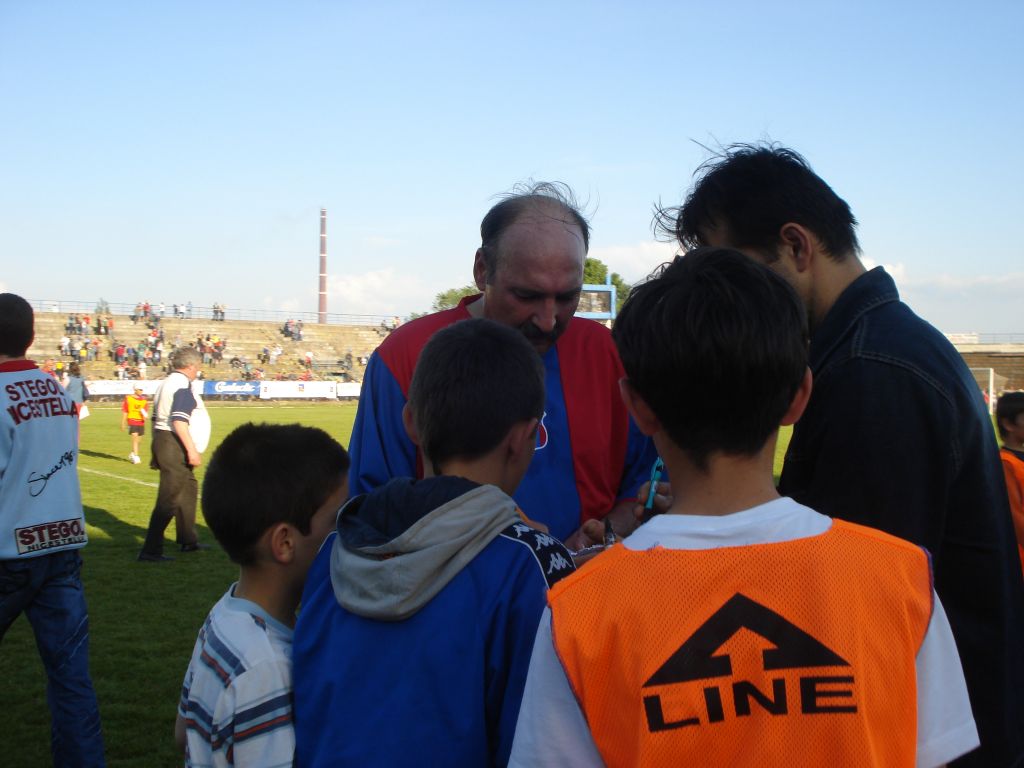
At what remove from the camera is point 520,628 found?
1.74m

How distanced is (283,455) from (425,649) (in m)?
0.80

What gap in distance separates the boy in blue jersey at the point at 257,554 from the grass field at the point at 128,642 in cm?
300

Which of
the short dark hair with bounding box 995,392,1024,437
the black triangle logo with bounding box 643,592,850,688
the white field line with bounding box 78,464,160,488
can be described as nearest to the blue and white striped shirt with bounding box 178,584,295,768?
the black triangle logo with bounding box 643,592,850,688

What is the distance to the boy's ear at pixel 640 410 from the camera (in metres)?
1.54

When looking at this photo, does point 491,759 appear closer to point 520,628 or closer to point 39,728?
point 520,628

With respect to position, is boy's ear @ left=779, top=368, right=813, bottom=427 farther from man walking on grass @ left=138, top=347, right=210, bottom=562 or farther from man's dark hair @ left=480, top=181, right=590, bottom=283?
man walking on grass @ left=138, top=347, right=210, bottom=562

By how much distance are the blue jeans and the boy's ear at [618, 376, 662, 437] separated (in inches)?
142

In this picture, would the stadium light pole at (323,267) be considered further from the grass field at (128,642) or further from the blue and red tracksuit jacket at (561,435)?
the blue and red tracksuit jacket at (561,435)

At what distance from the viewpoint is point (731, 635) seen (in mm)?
1329

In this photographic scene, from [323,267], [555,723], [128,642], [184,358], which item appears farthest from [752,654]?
[323,267]

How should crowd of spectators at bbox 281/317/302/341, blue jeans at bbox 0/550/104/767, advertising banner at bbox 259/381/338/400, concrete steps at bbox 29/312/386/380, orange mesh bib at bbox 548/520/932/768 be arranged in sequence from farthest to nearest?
1. crowd of spectators at bbox 281/317/302/341
2. concrete steps at bbox 29/312/386/380
3. advertising banner at bbox 259/381/338/400
4. blue jeans at bbox 0/550/104/767
5. orange mesh bib at bbox 548/520/932/768

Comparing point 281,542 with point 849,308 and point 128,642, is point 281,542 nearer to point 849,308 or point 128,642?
point 849,308

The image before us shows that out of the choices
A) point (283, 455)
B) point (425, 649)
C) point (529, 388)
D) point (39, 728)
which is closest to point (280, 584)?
point (283, 455)

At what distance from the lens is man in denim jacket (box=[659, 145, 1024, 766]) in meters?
1.76
